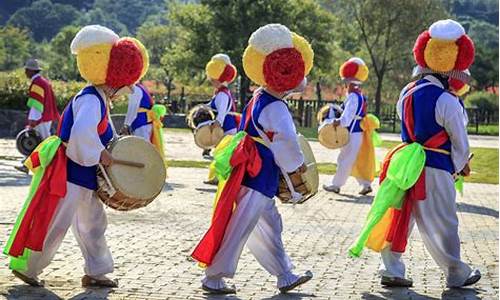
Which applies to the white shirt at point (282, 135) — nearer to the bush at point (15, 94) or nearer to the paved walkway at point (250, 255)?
the paved walkway at point (250, 255)

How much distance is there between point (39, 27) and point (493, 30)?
63.1 metres

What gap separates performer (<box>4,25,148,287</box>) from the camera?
687 centimetres

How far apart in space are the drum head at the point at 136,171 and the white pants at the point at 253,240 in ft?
2.06

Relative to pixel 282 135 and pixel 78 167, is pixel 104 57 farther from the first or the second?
pixel 282 135

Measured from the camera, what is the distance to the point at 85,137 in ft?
22.3

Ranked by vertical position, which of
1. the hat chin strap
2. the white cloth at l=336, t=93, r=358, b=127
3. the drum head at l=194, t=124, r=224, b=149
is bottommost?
the drum head at l=194, t=124, r=224, b=149

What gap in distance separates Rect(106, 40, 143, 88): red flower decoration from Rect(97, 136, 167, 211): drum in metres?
0.43

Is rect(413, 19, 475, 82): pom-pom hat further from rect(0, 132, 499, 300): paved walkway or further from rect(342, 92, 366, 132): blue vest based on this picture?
rect(342, 92, 366, 132): blue vest

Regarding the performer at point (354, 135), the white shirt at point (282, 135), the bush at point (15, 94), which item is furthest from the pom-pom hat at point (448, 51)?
the bush at point (15, 94)

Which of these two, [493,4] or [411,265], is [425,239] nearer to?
[411,265]

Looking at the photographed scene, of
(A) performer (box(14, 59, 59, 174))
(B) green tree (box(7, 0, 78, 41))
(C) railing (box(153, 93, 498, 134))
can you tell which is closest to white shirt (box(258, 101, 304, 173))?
(A) performer (box(14, 59, 59, 174))

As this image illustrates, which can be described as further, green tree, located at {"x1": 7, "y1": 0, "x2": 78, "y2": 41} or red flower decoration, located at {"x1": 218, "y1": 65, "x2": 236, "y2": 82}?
green tree, located at {"x1": 7, "y1": 0, "x2": 78, "y2": 41}

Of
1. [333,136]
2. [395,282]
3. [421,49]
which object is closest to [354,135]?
[333,136]

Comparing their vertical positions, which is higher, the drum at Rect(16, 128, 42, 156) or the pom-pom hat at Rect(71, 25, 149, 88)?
the pom-pom hat at Rect(71, 25, 149, 88)
